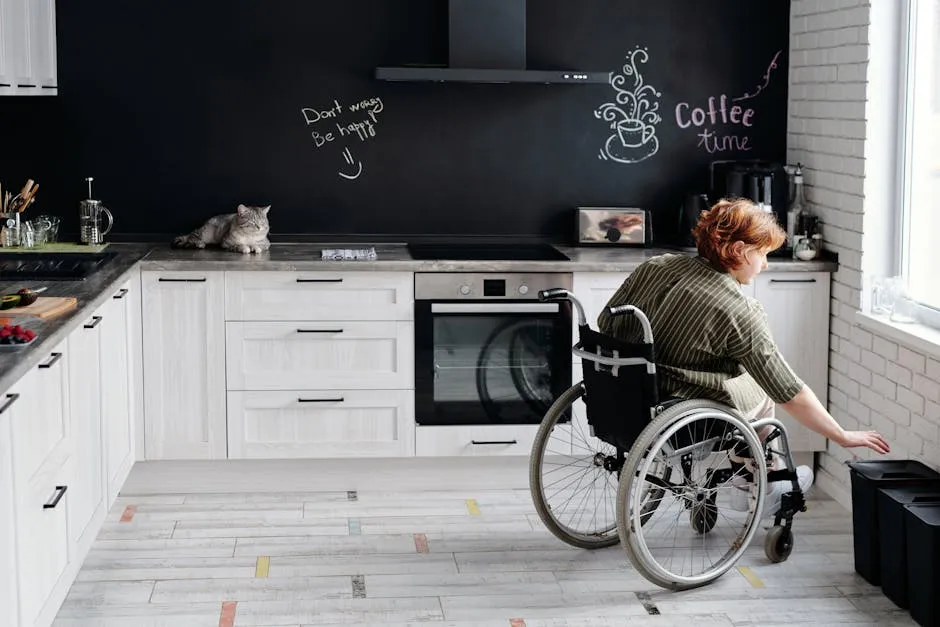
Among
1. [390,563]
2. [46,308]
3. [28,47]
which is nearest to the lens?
[46,308]

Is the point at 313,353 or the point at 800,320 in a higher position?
the point at 800,320

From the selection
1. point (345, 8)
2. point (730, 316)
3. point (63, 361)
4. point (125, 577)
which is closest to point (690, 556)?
point (730, 316)

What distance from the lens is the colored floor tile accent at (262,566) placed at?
4.00 m

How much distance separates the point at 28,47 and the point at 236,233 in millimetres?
1004

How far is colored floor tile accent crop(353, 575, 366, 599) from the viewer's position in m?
3.83

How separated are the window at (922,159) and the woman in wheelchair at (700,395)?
83cm

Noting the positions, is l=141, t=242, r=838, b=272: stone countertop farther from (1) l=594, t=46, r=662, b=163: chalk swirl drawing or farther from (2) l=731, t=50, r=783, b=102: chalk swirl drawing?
(2) l=731, t=50, r=783, b=102: chalk swirl drawing

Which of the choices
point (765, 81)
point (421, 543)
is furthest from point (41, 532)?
point (765, 81)

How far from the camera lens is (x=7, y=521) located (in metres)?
2.75

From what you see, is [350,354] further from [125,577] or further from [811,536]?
[811,536]

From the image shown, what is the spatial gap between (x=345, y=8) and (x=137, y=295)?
1.44m

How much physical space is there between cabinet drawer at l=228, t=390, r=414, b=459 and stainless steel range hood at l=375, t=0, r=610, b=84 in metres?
1.25

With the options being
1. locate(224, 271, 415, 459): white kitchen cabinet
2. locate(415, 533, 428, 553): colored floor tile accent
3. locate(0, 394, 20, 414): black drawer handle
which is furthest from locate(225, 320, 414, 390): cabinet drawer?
locate(0, 394, 20, 414): black drawer handle

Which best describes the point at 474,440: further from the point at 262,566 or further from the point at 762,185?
the point at 762,185
